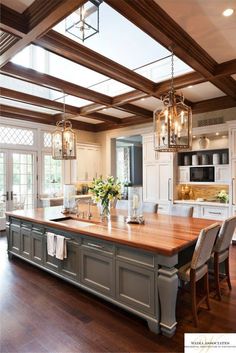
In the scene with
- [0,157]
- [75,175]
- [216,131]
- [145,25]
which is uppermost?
[145,25]

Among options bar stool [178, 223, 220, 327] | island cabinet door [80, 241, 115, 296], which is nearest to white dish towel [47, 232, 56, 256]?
island cabinet door [80, 241, 115, 296]

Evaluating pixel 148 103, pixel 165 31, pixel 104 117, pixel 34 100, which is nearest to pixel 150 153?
pixel 148 103

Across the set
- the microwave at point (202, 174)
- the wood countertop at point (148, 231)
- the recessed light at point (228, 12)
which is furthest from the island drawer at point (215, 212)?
the recessed light at point (228, 12)

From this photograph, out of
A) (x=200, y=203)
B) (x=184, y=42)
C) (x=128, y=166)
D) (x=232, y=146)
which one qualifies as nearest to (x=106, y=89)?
(x=184, y=42)

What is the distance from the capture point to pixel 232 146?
496 cm

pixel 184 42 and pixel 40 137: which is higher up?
pixel 184 42

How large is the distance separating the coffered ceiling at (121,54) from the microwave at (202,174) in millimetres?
1410

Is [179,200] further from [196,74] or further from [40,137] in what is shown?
[40,137]

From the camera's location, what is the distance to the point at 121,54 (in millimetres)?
3861

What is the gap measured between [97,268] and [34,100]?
401 cm

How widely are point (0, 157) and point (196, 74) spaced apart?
4994mm

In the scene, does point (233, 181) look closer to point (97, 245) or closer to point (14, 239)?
point (97, 245)

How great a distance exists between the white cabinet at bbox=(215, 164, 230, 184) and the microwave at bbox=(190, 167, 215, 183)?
0.15m

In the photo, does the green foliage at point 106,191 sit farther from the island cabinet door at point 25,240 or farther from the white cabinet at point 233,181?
the white cabinet at point 233,181
